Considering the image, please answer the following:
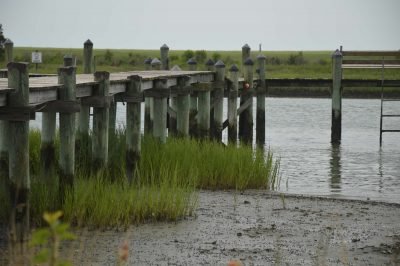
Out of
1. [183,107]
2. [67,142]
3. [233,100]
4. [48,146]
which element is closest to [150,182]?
[48,146]

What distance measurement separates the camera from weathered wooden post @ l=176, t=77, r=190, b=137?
20.1 metres

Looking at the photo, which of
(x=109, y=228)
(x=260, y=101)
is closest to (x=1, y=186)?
(x=109, y=228)

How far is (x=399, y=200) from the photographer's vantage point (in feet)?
60.3

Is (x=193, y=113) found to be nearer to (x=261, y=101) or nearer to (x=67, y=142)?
(x=261, y=101)

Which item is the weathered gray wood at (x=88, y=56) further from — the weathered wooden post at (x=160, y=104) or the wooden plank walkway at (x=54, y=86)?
the weathered wooden post at (x=160, y=104)

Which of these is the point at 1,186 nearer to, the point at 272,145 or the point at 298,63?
the point at 272,145

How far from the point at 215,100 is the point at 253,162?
592 cm

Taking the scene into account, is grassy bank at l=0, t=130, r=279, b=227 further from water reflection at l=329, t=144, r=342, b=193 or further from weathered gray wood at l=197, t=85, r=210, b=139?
weathered gray wood at l=197, t=85, r=210, b=139

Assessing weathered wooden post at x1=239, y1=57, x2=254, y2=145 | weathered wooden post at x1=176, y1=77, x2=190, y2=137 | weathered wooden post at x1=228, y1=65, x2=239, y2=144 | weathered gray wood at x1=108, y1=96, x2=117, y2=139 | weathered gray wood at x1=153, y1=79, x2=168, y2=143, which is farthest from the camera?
weathered wooden post at x1=239, y1=57, x2=254, y2=145

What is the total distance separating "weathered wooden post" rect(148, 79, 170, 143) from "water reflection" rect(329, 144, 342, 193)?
13.3 ft

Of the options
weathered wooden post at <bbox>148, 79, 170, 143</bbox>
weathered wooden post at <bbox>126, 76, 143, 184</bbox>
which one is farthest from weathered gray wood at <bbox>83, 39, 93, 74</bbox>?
weathered wooden post at <bbox>126, 76, 143, 184</bbox>

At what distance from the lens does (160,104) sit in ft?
59.1

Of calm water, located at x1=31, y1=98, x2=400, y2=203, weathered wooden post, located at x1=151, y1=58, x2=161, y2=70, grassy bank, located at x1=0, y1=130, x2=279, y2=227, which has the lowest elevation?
calm water, located at x1=31, y1=98, x2=400, y2=203

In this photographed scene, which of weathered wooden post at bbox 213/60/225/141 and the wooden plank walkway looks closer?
the wooden plank walkway
